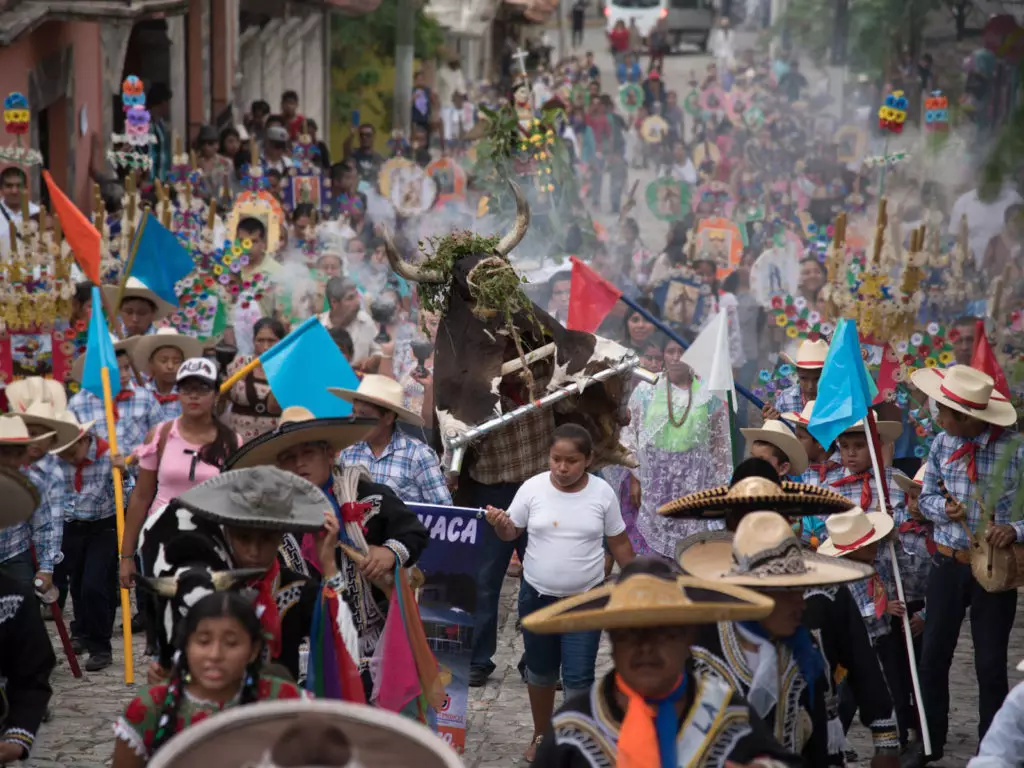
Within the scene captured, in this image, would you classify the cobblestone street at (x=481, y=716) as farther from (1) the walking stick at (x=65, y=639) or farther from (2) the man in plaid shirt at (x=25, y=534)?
(2) the man in plaid shirt at (x=25, y=534)

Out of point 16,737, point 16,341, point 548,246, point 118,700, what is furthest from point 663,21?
point 16,737

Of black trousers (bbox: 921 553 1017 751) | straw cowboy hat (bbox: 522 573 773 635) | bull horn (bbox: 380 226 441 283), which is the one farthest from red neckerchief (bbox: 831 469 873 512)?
straw cowboy hat (bbox: 522 573 773 635)

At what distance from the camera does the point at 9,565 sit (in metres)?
7.56

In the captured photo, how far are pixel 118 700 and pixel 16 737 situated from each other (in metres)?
3.45

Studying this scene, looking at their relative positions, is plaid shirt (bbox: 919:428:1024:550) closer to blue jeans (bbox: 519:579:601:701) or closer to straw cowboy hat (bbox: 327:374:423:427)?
blue jeans (bbox: 519:579:601:701)

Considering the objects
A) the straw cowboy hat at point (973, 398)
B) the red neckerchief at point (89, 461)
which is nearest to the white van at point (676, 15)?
the red neckerchief at point (89, 461)

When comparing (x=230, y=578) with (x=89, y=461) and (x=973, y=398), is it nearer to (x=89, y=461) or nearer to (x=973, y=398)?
(x=973, y=398)

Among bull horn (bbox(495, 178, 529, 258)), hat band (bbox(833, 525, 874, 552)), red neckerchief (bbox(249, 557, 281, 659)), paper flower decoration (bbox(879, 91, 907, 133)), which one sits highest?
paper flower decoration (bbox(879, 91, 907, 133))

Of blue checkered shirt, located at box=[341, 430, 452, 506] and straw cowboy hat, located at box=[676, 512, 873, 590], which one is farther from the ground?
straw cowboy hat, located at box=[676, 512, 873, 590]

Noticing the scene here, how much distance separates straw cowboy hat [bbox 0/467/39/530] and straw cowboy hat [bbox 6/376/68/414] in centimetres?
336

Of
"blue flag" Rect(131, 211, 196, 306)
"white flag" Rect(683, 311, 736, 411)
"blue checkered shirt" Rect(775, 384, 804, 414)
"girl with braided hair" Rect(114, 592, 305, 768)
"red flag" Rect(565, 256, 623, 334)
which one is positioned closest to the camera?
"girl with braided hair" Rect(114, 592, 305, 768)

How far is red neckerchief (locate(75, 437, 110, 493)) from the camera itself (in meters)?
9.78

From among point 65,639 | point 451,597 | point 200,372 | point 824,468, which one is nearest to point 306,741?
point 451,597

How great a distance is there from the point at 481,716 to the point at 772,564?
12.6 ft
